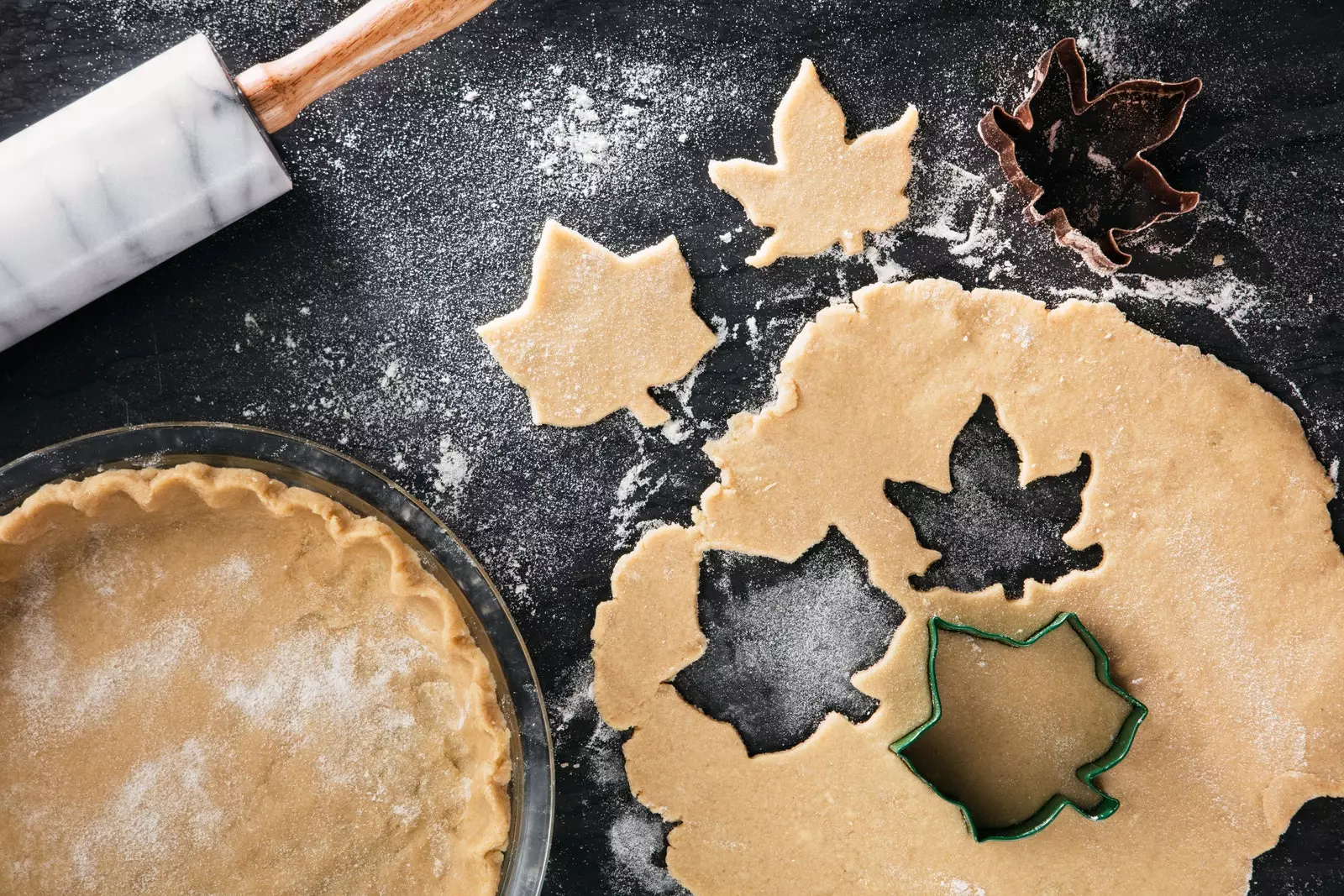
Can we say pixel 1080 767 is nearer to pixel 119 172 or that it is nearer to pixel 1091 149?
pixel 1091 149

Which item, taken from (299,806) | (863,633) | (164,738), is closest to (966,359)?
(863,633)

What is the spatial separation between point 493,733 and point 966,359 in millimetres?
978

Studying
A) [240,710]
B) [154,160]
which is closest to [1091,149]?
[154,160]

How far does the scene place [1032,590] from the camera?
1556mm

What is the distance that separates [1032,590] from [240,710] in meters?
1.30

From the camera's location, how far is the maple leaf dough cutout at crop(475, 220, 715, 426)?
1.53m

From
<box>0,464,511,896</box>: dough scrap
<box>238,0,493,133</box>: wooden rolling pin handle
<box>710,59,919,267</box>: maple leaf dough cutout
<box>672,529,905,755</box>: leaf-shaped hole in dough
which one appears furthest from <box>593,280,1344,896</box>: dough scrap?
<box>238,0,493,133</box>: wooden rolling pin handle

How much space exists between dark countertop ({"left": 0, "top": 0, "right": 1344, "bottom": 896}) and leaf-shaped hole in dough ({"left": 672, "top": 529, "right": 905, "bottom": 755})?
0.54 feet

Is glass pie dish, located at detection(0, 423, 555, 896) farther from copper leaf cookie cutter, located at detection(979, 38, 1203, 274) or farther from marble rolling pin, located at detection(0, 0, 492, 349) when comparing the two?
copper leaf cookie cutter, located at detection(979, 38, 1203, 274)

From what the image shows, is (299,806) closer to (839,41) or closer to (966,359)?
(966,359)

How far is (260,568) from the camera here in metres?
1.41

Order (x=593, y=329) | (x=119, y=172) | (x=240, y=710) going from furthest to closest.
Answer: (x=593, y=329) < (x=240, y=710) < (x=119, y=172)

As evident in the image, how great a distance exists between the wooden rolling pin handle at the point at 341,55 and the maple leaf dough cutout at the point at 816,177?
0.50 m

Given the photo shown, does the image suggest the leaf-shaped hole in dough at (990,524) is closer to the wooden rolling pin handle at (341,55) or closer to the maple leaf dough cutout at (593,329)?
the maple leaf dough cutout at (593,329)
